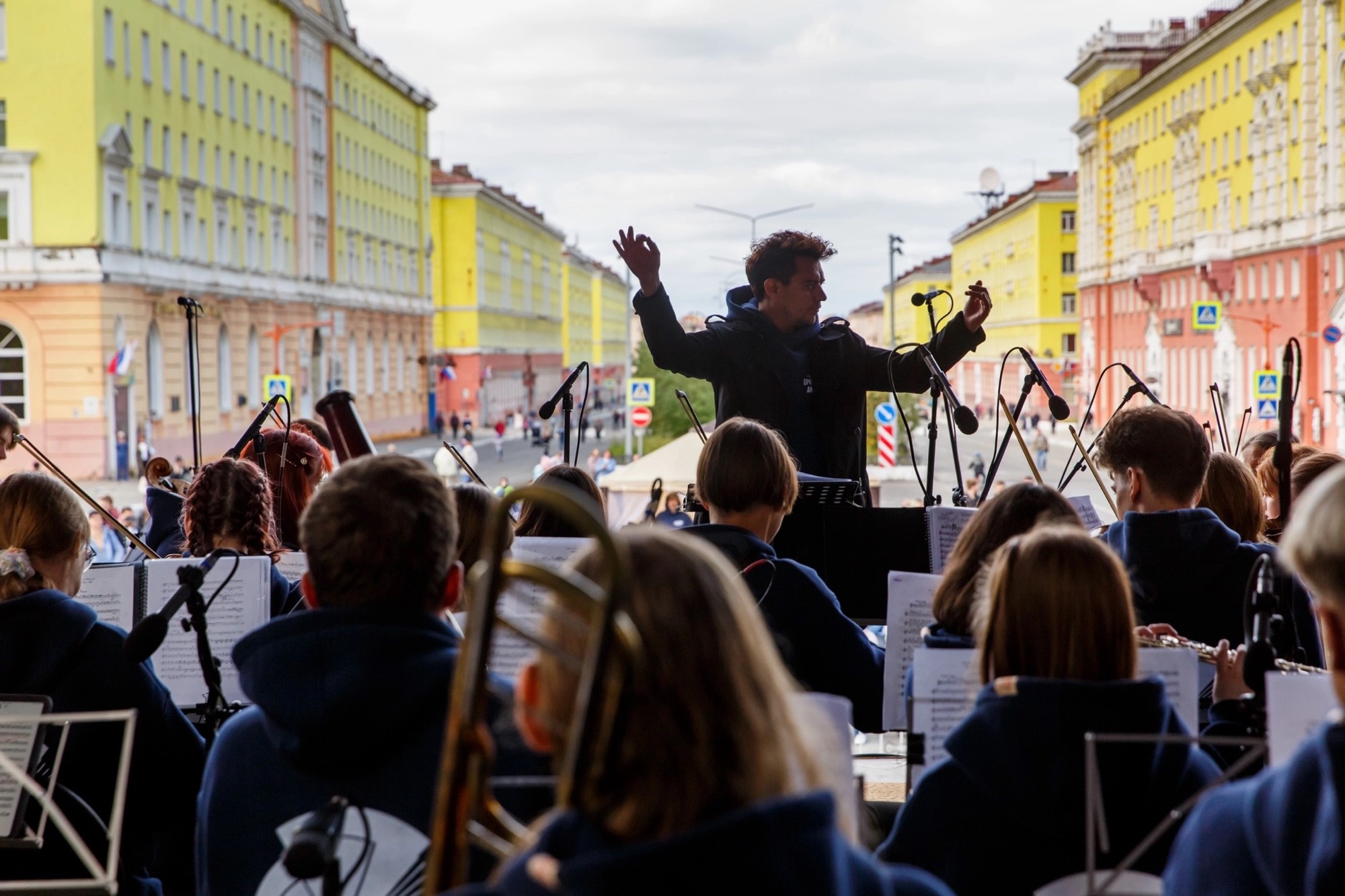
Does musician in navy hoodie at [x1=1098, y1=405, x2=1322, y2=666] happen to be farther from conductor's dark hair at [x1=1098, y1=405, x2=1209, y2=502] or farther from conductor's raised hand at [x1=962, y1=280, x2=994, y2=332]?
conductor's raised hand at [x1=962, y1=280, x2=994, y2=332]

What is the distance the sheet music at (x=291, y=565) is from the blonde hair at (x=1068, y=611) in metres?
2.91

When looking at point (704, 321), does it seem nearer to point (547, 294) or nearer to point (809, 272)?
point (809, 272)

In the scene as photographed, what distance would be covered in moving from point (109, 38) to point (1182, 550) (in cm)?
4146

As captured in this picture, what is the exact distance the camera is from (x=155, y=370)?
44406 mm

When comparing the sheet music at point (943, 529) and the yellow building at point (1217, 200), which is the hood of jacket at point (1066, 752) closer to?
the sheet music at point (943, 529)

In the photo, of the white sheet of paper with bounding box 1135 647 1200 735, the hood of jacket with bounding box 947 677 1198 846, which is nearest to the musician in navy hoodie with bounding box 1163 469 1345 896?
the hood of jacket with bounding box 947 677 1198 846

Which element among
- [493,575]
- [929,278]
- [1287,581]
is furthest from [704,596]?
[929,278]

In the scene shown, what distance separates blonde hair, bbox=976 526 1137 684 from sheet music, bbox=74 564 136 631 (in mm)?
2671

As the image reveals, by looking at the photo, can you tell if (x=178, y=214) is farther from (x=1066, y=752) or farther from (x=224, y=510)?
(x=1066, y=752)

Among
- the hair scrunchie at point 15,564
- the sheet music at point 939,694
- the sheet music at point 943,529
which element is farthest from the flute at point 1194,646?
the hair scrunchie at point 15,564

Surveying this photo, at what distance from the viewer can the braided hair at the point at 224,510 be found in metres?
4.96

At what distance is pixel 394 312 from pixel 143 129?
3181 centimetres

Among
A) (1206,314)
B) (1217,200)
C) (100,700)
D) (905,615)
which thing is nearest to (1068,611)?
(905,615)

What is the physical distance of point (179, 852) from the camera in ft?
14.1
